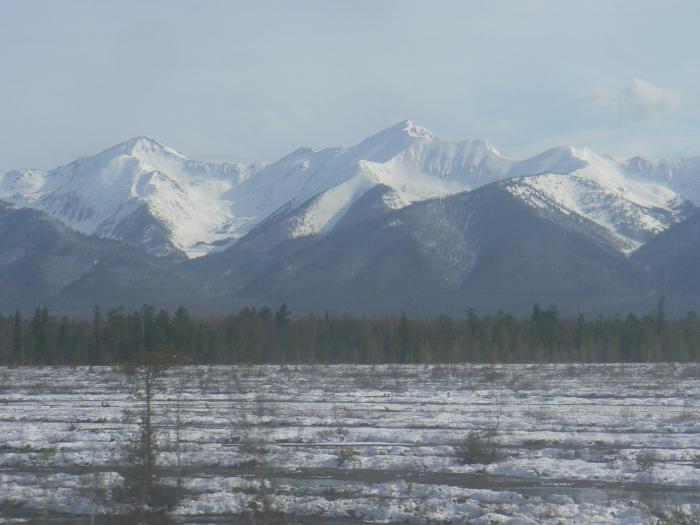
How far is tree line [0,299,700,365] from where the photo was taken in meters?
84.7

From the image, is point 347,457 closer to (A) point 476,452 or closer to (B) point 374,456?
(B) point 374,456

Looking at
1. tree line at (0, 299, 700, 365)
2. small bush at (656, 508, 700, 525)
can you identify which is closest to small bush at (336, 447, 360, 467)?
small bush at (656, 508, 700, 525)

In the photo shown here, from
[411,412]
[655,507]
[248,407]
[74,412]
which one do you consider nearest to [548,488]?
[655,507]

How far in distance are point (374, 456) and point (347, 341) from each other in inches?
2785

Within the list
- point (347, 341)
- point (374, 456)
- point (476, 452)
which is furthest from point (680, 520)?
point (347, 341)

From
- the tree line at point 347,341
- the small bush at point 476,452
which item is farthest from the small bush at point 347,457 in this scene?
the tree line at point 347,341

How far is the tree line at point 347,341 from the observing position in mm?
84688

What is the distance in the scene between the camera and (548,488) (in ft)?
63.6

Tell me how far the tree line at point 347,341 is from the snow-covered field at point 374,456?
143 ft

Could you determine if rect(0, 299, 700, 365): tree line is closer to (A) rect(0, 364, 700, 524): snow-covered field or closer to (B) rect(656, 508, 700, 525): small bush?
(A) rect(0, 364, 700, 524): snow-covered field

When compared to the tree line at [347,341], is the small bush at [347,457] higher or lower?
lower

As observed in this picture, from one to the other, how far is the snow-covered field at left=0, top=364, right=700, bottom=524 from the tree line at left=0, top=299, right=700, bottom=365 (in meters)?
43.6

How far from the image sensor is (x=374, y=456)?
75.3 feet

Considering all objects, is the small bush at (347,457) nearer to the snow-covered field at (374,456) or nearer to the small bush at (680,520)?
the snow-covered field at (374,456)
